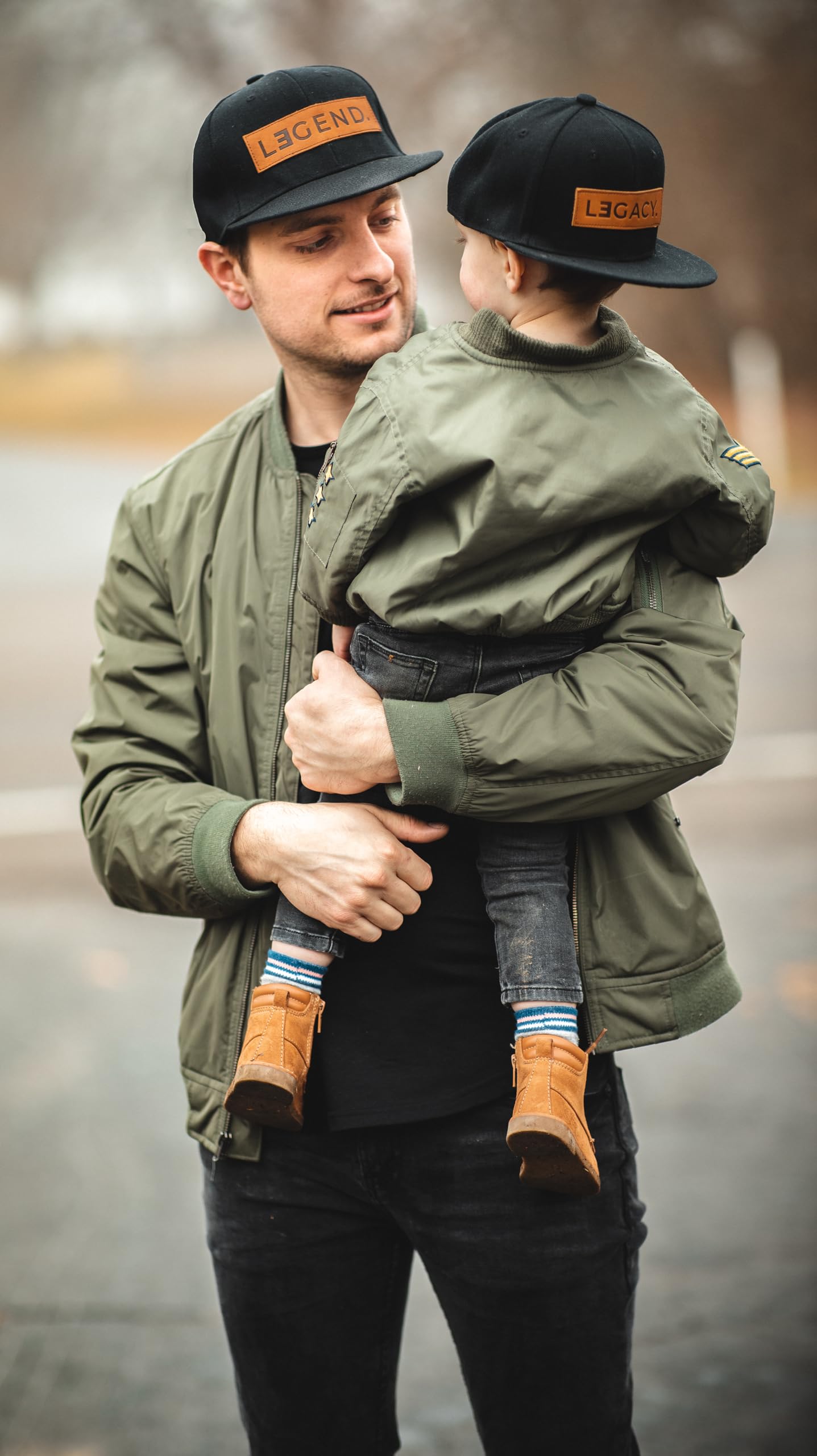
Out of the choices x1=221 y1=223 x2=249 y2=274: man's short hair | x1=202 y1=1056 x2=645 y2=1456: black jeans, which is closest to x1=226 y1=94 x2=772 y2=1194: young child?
x1=202 y1=1056 x2=645 y2=1456: black jeans

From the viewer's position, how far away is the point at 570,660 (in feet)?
4.88

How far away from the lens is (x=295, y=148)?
1615 mm

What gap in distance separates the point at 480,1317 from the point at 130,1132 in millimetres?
2476

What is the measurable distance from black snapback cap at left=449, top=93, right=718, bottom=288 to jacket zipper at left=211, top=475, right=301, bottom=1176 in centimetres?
44

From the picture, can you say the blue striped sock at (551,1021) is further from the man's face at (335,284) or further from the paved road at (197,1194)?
the paved road at (197,1194)

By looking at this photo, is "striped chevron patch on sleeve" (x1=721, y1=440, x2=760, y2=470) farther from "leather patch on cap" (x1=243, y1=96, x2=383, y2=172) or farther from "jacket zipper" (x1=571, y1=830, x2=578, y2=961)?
"leather patch on cap" (x1=243, y1=96, x2=383, y2=172)

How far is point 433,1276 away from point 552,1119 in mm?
365

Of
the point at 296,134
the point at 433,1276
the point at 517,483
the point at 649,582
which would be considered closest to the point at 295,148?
the point at 296,134

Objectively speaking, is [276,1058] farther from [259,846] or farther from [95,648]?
[95,648]

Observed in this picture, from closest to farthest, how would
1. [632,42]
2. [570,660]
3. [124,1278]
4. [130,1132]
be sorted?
[570,660] < [124,1278] < [130,1132] < [632,42]

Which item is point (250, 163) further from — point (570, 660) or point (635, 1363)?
point (635, 1363)

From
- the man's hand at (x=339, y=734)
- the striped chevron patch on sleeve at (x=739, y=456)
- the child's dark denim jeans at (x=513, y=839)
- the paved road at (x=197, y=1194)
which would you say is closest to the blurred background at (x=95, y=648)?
the paved road at (x=197, y=1194)

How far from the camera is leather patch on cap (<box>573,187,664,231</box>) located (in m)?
1.38

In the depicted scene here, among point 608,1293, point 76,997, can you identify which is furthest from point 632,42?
point 608,1293
